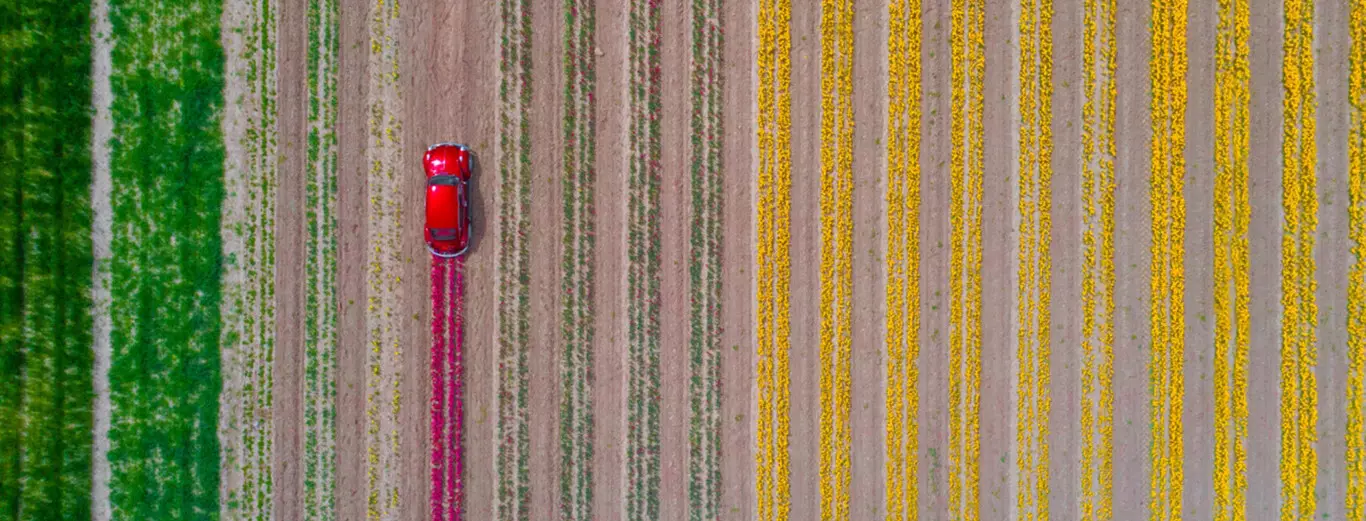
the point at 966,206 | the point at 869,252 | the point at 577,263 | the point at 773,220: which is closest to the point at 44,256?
the point at 577,263

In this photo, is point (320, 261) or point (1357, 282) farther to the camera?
point (1357, 282)

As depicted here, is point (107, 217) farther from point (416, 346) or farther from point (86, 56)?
point (416, 346)

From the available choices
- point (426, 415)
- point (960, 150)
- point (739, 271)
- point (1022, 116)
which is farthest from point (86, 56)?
point (1022, 116)

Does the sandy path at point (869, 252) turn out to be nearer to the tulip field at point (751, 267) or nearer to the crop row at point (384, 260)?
the tulip field at point (751, 267)

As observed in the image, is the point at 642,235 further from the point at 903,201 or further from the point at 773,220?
the point at 903,201

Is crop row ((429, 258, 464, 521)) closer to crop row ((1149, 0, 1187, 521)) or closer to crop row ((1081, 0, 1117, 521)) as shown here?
crop row ((1081, 0, 1117, 521))
